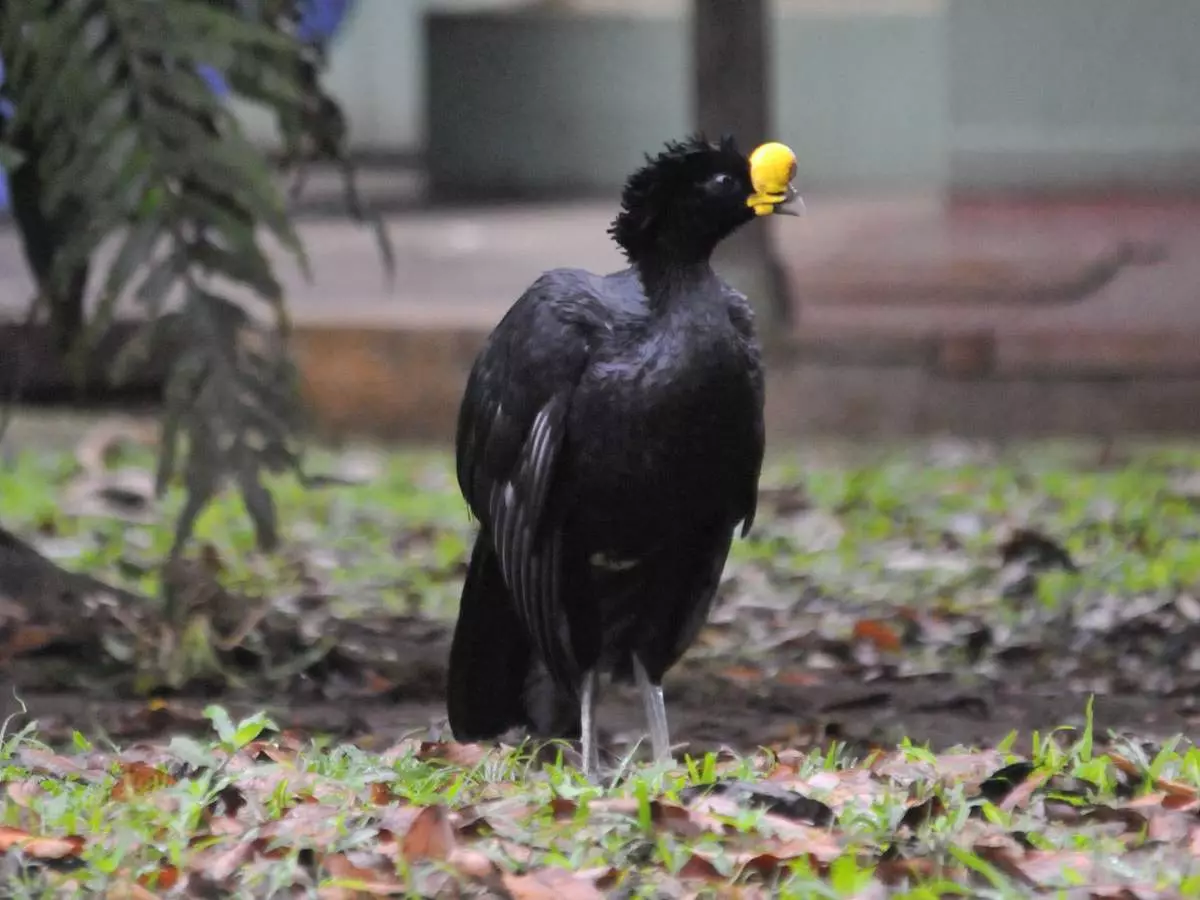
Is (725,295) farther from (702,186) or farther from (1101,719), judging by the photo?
(1101,719)

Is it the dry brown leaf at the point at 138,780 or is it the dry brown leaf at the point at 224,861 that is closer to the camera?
the dry brown leaf at the point at 224,861

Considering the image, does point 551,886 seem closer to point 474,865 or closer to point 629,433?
point 474,865

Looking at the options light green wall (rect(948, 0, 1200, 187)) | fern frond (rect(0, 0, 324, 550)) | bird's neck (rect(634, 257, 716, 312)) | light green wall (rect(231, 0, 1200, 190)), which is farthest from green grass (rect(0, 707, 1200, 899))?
light green wall (rect(231, 0, 1200, 190))

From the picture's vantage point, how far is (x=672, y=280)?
4352mm

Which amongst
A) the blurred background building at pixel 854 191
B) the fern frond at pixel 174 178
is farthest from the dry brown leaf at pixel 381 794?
the blurred background building at pixel 854 191

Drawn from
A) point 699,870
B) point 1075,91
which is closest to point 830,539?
point 699,870

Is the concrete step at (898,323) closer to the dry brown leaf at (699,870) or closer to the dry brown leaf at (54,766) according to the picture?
the dry brown leaf at (54,766)

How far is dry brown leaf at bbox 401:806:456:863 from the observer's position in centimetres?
347

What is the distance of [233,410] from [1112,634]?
290 cm

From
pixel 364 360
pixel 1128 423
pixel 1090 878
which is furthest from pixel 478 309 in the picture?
pixel 1090 878

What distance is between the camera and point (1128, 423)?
1009 cm

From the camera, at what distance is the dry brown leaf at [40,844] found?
139 inches

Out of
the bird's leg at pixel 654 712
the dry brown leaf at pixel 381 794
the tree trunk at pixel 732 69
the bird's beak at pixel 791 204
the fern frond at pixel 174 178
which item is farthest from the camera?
the tree trunk at pixel 732 69

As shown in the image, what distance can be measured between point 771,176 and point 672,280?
0.30m
